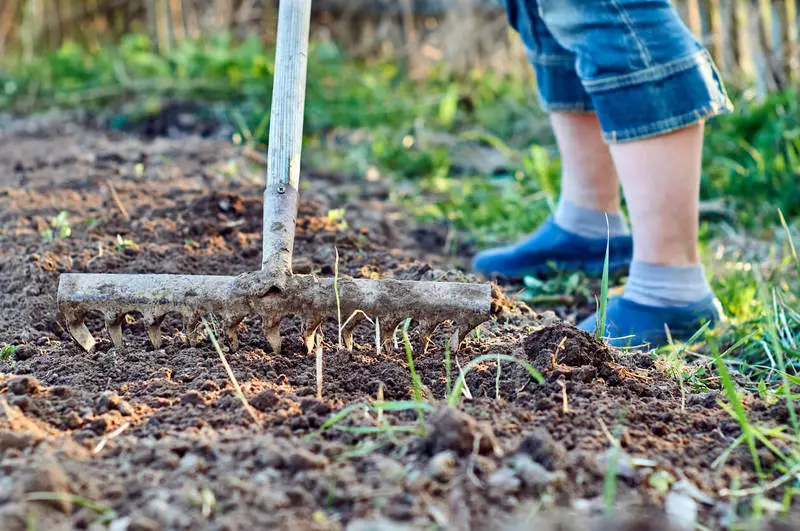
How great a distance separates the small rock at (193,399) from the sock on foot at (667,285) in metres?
1.19

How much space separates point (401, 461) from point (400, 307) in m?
0.49

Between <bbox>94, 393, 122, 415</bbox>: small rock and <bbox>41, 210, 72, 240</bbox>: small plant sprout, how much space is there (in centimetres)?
106

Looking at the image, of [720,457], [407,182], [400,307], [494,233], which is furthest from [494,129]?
[720,457]

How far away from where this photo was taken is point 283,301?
5.54 ft

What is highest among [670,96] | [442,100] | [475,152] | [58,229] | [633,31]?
[633,31]

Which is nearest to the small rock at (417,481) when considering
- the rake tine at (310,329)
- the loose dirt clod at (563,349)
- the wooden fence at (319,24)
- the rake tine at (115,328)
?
the loose dirt clod at (563,349)

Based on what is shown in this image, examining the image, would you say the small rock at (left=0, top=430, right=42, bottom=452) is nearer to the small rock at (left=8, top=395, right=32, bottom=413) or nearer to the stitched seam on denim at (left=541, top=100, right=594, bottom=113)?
the small rock at (left=8, top=395, right=32, bottom=413)

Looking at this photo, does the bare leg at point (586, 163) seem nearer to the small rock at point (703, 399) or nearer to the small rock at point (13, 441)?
the small rock at point (703, 399)

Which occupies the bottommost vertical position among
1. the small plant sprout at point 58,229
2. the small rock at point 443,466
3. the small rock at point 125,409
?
the small rock at point 125,409

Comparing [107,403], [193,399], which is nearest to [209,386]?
[193,399]

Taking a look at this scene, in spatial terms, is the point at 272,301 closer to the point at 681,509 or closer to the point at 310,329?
the point at 310,329

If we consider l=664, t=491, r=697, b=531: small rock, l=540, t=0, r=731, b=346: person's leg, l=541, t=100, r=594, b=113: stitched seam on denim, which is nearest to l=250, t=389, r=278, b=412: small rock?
l=664, t=491, r=697, b=531: small rock

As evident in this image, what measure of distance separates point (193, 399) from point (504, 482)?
1.95 ft

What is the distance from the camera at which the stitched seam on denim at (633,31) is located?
6.38 feet
